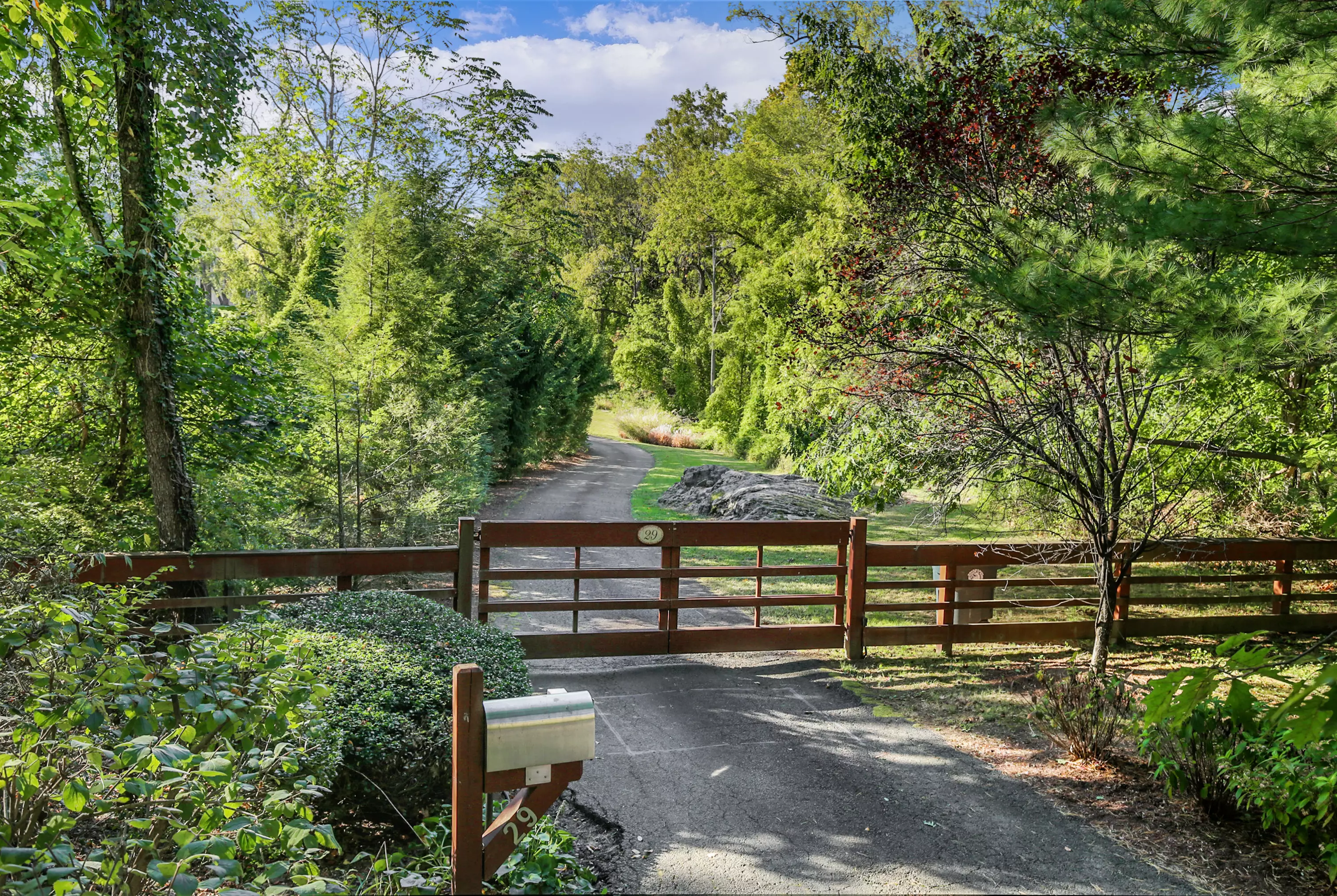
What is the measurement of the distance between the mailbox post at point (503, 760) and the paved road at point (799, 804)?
157cm

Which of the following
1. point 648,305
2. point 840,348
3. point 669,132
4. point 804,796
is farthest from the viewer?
point 669,132

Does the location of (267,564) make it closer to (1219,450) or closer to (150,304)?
(150,304)

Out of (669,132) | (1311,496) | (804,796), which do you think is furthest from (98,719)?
(669,132)

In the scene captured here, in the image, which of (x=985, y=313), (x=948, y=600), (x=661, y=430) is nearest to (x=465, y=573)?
(x=948, y=600)

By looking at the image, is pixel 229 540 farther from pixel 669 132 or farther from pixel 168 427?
pixel 669 132

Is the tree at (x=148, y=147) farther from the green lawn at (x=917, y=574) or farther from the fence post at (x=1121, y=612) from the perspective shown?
the fence post at (x=1121, y=612)

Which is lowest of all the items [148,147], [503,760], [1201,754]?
[1201,754]

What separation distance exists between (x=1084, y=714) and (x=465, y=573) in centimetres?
422

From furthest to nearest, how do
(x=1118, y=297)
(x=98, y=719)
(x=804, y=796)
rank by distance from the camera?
1. (x=804, y=796)
2. (x=1118, y=297)
3. (x=98, y=719)

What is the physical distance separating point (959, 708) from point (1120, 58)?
14.4ft

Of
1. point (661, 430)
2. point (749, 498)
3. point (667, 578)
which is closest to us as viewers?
point (667, 578)

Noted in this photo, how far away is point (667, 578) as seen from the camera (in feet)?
21.3

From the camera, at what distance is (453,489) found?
11.2 metres

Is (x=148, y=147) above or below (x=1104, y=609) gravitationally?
above
